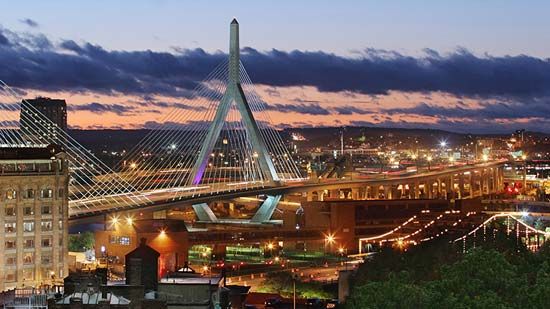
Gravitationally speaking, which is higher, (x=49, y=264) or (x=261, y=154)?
(x=261, y=154)

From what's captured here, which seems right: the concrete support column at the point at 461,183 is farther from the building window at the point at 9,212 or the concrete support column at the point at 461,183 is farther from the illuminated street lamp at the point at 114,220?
the building window at the point at 9,212


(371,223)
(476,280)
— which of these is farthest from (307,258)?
(476,280)

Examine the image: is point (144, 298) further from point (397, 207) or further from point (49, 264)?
point (397, 207)

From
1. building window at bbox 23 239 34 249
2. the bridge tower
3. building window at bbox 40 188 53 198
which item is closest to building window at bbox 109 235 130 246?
building window at bbox 40 188 53 198

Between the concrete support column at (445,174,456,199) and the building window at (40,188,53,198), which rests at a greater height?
the concrete support column at (445,174,456,199)

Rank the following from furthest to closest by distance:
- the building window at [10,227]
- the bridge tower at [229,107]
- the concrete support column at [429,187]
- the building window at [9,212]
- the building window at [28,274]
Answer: the concrete support column at [429,187], the bridge tower at [229,107], the building window at [9,212], the building window at [10,227], the building window at [28,274]

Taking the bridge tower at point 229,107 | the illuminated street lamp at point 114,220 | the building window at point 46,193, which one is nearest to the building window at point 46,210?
the building window at point 46,193

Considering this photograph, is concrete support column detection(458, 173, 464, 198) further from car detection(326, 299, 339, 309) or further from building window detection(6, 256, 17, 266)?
car detection(326, 299, 339, 309)
